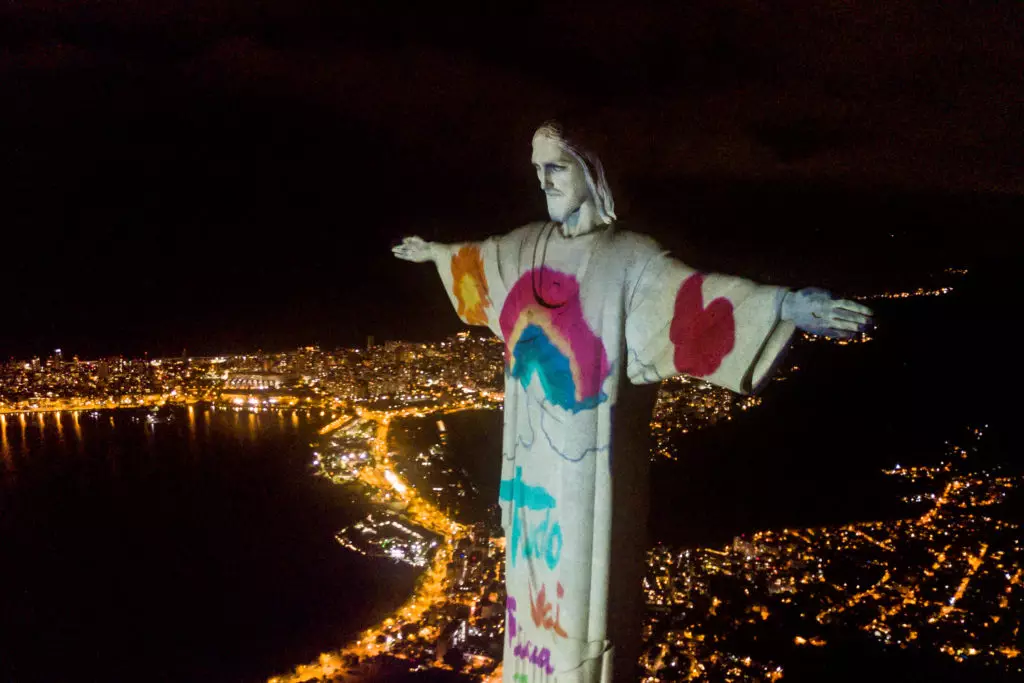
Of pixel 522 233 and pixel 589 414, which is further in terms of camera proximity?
pixel 522 233

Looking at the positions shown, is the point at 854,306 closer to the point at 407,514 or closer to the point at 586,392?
the point at 586,392

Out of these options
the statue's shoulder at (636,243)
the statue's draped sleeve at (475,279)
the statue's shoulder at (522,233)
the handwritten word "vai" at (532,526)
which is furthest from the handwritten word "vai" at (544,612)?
the statue's shoulder at (522,233)

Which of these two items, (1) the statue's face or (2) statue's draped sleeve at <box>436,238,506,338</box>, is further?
(2) statue's draped sleeve at <box>436,238,506,338</box>

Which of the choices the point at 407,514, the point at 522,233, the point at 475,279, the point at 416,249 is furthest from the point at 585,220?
the point at 407,514

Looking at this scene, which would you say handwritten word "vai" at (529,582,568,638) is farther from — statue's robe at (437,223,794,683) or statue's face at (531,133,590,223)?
statue's face at (531,133,590,223)

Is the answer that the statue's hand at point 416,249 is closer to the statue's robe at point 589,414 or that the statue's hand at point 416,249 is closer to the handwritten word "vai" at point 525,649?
the statue's robe at point 589,414

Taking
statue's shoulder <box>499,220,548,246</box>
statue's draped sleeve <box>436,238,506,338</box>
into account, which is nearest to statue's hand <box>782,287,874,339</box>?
statue's shoulder <box>499,220,548,246</box>

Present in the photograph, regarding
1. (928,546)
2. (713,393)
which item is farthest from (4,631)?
(713,393)
